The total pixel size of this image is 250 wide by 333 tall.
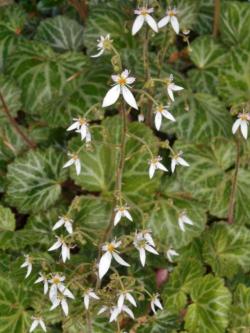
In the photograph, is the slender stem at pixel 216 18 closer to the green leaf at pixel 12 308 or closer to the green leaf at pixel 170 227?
the green leaf at pixel 170 227

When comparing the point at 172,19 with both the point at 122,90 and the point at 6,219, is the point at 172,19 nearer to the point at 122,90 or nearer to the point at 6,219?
the point at 122,90

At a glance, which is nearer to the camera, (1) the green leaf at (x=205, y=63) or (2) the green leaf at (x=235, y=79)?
(2) the green leaf at (x=235, y=79)

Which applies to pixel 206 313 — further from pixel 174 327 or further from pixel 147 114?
pixel 147 114

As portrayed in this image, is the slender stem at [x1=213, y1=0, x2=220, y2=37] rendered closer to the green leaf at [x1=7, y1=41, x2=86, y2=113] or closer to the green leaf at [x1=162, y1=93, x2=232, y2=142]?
the green leaf at [x1=162, y1=93, x2=232, y2=142]

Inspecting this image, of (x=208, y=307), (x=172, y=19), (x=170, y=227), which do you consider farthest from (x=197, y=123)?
(x=208, y=307)

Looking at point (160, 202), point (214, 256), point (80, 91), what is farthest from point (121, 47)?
point (214, 256)

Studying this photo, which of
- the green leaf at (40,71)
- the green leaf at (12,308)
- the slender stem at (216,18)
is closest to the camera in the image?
the green leaf at (12,308)

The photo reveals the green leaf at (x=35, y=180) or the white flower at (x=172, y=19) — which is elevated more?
the white flower at (x=172, y=19)

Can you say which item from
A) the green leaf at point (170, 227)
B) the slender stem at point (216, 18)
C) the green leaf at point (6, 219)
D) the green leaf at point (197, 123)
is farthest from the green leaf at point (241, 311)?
the slender stem at point (216, 18)
